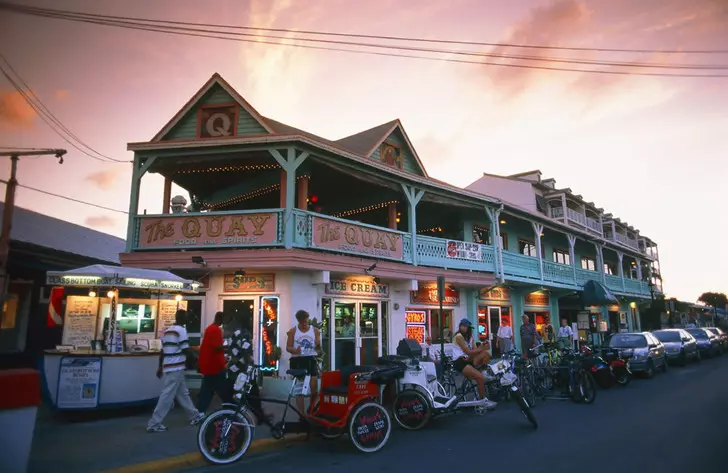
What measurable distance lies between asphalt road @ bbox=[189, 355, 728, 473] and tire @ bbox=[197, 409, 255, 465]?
0.45 ft

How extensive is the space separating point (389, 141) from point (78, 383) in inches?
471

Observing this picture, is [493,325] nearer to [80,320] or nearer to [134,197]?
[134,197]

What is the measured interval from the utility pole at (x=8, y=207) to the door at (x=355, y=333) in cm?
784

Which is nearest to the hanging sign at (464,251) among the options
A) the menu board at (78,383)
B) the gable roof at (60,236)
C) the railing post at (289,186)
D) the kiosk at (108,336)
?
the railing post at (289,186)

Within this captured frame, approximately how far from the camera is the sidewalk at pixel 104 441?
20.7 ft

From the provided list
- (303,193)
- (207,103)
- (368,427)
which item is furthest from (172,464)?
(207,103)

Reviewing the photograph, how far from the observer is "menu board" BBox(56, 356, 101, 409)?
8.84 meters

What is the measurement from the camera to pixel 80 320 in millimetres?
11664

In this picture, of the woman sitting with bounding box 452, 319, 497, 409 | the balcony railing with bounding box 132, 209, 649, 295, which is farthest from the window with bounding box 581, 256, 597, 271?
the woman sitting with bounding box 452, 319, 497, 409

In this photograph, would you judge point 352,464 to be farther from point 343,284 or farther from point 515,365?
point 343,284

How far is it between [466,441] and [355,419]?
1.95 metres

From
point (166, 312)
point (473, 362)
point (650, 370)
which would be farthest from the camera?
point (650, 370)

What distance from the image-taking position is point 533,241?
24.7 metres

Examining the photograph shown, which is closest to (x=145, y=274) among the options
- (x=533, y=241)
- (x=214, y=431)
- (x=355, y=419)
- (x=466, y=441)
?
(x=214, y=431)
